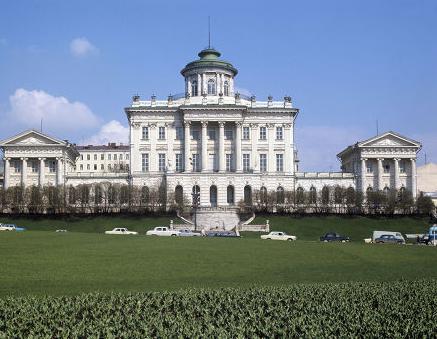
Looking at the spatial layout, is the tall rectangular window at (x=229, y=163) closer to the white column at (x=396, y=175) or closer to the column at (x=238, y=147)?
the column at (x=238, y=147)

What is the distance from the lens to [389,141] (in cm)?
11325

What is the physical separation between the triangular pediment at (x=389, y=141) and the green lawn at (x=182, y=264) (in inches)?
2462

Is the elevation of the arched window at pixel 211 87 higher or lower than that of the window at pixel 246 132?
higher

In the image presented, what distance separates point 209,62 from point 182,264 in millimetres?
82820

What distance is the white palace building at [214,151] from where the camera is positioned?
109 m

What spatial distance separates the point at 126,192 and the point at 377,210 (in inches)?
1497

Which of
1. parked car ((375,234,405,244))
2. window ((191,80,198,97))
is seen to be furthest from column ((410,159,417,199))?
parked car ((375,234,405,244))

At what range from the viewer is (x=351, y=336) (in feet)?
56.2

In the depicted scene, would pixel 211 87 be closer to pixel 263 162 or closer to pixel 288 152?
pixel 263 162

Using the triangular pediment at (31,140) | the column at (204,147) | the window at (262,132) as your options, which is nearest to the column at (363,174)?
the window at (262,132)

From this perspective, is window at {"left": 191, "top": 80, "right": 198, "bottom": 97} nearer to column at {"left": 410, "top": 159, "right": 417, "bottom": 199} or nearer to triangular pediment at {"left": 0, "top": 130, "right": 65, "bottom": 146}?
triangular pediment at {"left": 0, "top": 130, "right": 65, "bottom": 146}

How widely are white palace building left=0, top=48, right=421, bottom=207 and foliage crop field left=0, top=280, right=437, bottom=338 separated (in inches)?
3307

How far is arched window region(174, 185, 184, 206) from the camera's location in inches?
3871

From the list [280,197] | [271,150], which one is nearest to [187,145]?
[271,150]
